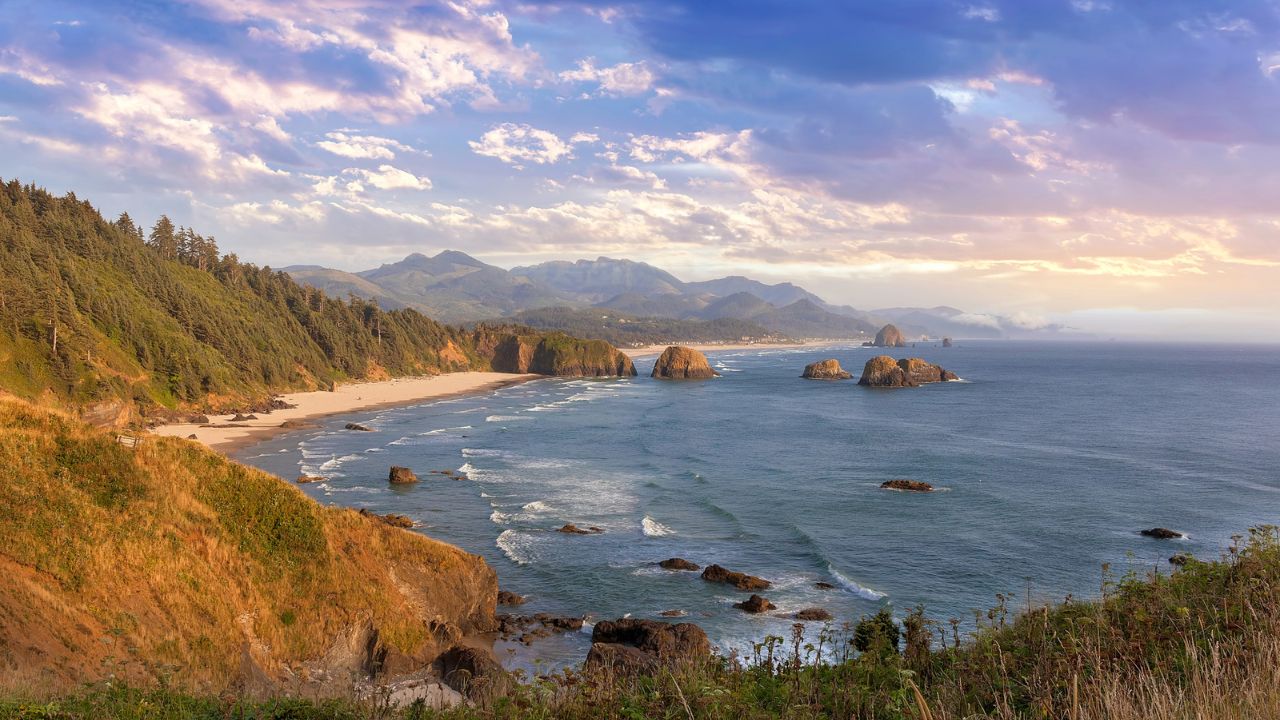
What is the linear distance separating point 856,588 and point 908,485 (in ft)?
76.4

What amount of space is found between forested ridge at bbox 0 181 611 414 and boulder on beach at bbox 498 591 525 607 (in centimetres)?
5577

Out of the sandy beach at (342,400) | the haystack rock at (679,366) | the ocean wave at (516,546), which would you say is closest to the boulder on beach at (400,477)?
the sandy beach at (342,400)

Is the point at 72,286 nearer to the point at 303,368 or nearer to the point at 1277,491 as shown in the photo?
the point at 303,368

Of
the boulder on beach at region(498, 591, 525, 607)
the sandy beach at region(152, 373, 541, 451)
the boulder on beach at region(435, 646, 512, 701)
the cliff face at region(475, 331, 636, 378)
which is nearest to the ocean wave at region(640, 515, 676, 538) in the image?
the boulder on beach at region(498, 591, 525, 607)

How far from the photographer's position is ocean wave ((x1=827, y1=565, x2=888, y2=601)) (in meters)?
32.6

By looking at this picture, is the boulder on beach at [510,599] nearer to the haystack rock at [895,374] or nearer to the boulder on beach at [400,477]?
the boulder on beach at [400,477]

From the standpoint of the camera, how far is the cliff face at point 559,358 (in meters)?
189

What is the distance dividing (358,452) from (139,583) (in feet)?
173

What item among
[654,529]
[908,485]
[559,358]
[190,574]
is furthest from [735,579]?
[559,358]

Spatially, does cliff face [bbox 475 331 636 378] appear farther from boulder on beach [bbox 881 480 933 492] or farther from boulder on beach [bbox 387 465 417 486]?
boulder on beach [bbox 881 480 933 492]

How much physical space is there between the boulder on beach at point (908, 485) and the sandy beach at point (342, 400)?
2043 inches

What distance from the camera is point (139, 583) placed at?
19.3m

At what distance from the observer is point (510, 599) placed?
3189cm

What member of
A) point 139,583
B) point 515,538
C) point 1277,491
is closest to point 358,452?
point 515,538
